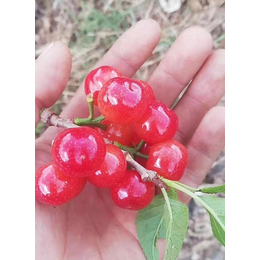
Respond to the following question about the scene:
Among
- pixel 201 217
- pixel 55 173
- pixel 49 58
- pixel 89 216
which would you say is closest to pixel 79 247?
pixel 89 216

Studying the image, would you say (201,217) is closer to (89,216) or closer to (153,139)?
(89,216)

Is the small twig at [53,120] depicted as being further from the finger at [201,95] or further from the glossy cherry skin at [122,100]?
the finger at [201,95]

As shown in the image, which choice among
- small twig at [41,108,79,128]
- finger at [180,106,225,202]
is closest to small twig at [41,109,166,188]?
small twig at [41,108,79,128]

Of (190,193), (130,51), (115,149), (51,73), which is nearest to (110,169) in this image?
(115,149)

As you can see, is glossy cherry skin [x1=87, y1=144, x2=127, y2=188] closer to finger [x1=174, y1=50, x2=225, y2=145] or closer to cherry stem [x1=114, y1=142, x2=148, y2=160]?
cherry stem [x1=114, y1=142, x2=148, y2=160]

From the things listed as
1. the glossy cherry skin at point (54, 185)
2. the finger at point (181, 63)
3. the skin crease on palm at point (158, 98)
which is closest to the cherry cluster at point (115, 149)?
the glossy cherry skin at point (54, 185)

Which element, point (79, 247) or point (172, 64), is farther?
point (172, 64)

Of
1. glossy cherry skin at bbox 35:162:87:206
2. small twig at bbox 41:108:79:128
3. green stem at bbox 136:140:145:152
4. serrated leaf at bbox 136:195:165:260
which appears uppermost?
small twig at bbox 41:108:79:128
